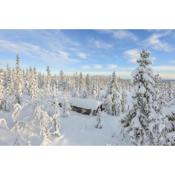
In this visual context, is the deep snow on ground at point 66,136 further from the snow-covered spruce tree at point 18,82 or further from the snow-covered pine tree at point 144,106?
the snow-covered spruce tree at point 18,82

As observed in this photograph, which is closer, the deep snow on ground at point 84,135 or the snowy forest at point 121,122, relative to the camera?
the snowy forest at point 121,122

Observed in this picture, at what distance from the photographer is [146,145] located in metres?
9.52

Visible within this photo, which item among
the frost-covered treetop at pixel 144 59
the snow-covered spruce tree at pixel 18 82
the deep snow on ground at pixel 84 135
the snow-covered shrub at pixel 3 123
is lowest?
the deep snow on ground at pixel 84 135

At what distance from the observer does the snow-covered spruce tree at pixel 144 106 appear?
369 inches

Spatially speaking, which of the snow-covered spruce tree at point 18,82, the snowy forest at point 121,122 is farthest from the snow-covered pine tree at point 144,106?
the snow-covered spruce tree at point 18,82

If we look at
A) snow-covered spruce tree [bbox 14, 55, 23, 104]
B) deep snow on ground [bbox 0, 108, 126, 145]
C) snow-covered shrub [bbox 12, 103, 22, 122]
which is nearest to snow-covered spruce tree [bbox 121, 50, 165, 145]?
deep snow on ground [bbox 0, 108, 126, 145]

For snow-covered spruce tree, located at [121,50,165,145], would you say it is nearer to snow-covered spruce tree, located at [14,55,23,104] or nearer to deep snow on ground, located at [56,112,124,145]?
deep snow on ground, located at [56,112,124,145]

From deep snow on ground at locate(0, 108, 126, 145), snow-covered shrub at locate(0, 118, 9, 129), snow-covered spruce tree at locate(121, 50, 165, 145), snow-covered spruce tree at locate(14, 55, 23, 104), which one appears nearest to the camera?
snow-covered spruce tree at locate(121, 50, 165, 145)

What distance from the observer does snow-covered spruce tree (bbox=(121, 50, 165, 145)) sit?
938 cm

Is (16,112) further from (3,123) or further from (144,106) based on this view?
(144,106)
